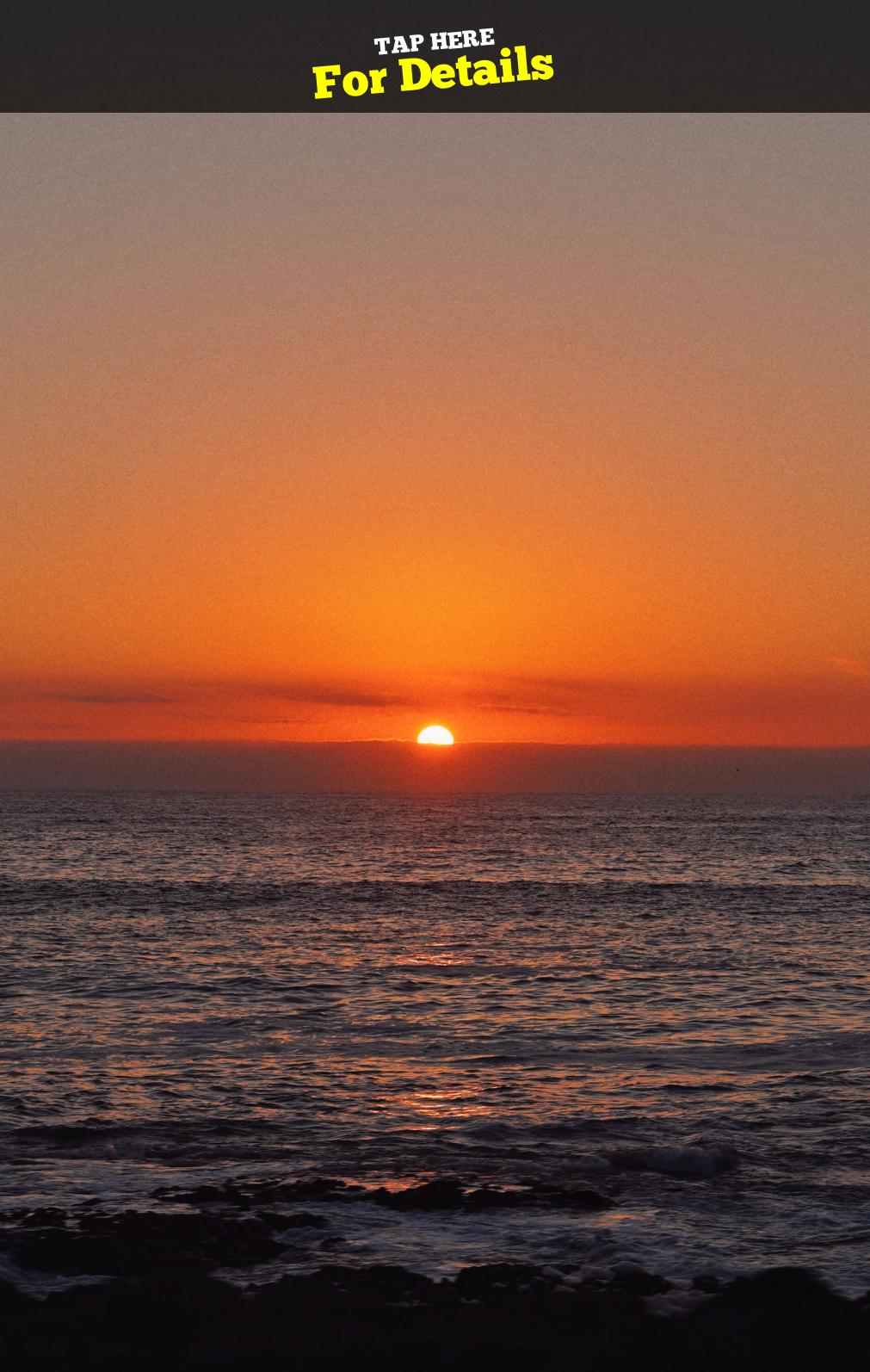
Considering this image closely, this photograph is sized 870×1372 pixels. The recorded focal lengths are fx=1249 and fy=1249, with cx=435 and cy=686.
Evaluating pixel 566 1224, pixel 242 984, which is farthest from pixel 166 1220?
pixel 242 984

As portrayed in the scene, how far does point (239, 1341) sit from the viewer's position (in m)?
12.3

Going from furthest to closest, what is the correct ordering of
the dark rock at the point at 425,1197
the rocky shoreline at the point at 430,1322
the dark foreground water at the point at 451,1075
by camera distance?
the dark rock at the point at 425,1197 → the dark foreground water at the point at 451,1075 → the rocky shoreline at the point at 430,1322

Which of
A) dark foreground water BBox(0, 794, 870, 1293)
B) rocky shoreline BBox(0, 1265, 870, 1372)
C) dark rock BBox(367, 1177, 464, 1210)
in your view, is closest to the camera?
rocky shoreline BBox(0, 1265, 870, 1372)

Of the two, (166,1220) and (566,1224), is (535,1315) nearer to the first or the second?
(566,1224)

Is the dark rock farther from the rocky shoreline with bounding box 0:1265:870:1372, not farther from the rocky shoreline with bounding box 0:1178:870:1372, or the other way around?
the rocky shoreline with bounding box 0:1265:870:1372

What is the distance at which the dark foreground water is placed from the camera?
15539 millimetres

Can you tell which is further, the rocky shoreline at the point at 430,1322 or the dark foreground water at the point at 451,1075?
the dark foreground water at the point at 451,1075

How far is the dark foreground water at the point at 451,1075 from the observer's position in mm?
15539

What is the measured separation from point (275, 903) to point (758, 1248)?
45.1 metres

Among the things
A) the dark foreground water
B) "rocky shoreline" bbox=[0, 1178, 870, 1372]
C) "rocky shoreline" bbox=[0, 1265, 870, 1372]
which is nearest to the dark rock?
the dark foreground water

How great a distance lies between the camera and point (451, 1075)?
2417 centimetres

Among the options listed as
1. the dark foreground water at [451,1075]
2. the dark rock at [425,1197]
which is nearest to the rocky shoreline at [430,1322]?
the dark foreground water at [451,1075]

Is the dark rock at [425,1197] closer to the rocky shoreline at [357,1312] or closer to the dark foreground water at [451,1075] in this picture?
the dark foreground water at [451,1075]

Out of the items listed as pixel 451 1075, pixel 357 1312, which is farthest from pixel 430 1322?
pixel 451 1075
